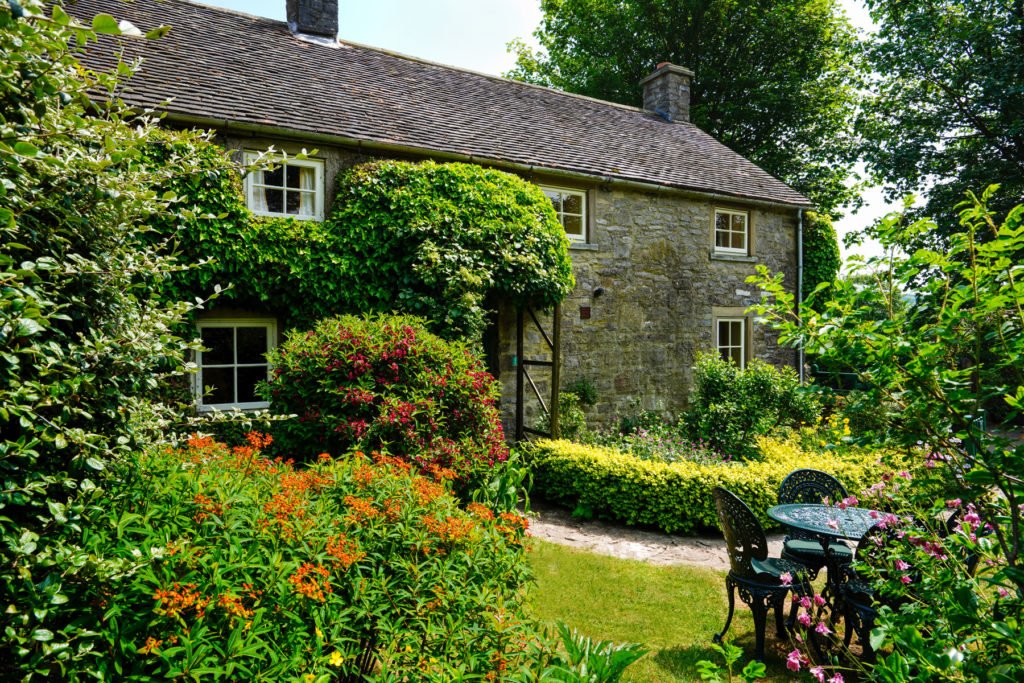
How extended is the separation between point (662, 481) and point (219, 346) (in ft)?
21.7

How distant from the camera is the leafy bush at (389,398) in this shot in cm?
569

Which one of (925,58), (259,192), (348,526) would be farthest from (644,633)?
(925,58)

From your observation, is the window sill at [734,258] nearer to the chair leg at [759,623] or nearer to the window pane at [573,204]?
the window pane at [573,204]

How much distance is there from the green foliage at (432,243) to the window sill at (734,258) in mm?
5857

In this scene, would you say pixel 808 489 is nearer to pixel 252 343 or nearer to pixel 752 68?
pixel 252 343

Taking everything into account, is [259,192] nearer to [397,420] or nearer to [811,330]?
[397,420]

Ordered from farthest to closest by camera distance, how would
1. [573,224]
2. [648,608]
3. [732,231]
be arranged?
[732,231], [573,224], [648,608]

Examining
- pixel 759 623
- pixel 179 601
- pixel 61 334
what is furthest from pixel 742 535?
pixel 61 334

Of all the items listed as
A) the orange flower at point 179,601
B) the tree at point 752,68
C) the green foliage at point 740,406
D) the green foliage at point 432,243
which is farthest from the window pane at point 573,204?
the tree at point 752,68

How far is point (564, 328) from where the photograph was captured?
37.7 feet

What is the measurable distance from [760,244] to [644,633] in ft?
39.1

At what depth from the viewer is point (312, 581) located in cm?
251

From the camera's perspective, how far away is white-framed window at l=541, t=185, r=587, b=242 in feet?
39.2

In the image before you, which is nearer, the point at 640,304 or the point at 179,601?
the point at 179,601
